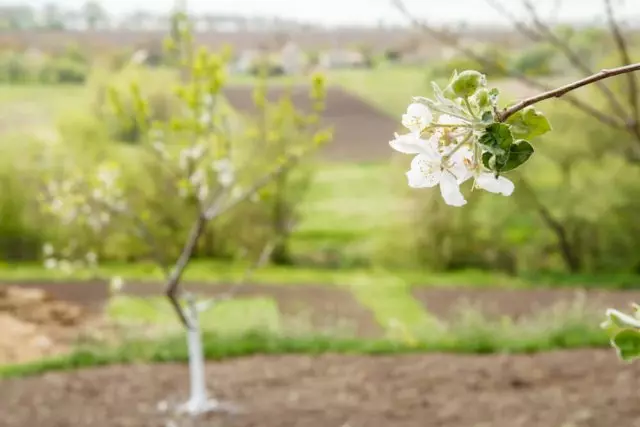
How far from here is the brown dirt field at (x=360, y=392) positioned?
6.89 ft

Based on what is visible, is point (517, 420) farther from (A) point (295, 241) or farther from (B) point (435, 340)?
(A) point (295, 241)

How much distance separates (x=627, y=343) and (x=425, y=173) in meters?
0.13

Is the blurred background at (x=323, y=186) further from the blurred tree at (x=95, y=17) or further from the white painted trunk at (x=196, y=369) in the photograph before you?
the white painted trunk at (x=196, y=369)

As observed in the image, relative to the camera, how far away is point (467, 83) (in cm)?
36

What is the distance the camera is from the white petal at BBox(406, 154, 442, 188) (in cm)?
37

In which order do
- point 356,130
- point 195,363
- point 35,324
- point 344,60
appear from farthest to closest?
point 356,130
point 344,60
point 35,324
point 195,363

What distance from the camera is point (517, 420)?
6.77ft

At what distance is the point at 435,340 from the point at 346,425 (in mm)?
996

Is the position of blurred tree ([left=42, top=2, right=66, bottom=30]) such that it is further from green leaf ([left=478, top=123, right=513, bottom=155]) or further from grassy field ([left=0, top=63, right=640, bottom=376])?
green leaf ([left=478, top=123, right=513, bottom=155])

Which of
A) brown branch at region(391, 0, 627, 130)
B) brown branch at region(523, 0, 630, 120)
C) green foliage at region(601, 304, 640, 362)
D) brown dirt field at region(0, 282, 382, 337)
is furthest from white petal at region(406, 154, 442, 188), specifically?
brown dirt field at region(0, 282, 382, 337)

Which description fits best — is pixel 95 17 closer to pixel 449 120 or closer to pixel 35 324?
pixel 35 324

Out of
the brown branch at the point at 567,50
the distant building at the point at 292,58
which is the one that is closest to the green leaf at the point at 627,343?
the brown branch at the point at 567,50

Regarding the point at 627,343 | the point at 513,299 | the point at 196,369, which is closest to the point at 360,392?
the point at 196,369

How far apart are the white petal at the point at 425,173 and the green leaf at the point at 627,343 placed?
0.41 ft
